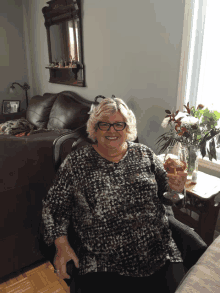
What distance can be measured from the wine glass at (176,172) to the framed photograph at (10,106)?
12.7 feet

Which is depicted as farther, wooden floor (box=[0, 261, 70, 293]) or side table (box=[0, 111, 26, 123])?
side table (box=[0, 111, 26, 123])

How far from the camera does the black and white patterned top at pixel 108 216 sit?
0.96 m

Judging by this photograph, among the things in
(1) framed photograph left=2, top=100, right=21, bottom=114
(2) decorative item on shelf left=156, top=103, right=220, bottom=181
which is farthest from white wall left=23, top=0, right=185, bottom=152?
(1) framed photograph left=2, top=100, right=21, bottom=114

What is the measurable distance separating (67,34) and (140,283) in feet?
9.60

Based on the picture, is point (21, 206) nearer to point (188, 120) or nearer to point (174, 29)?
point (188, 120)

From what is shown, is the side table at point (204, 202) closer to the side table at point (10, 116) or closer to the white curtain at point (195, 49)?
the white curtain at point (195, 49)

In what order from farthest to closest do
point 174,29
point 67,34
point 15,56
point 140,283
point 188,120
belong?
point 15,56, point 67,34, point 174,29, point 188,120, point 140,283

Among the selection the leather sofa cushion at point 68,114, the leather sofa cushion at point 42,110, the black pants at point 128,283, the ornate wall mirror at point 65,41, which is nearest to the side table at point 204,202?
the black pants at point 128,283

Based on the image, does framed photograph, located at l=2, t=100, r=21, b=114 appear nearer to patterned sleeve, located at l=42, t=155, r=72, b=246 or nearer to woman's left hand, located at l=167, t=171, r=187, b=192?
Result: patterned sleeve, located at l=42, t=155, r=72, b=246

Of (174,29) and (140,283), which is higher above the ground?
(174,29)

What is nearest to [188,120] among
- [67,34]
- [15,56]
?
[67,34]

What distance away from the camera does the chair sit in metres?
0.94

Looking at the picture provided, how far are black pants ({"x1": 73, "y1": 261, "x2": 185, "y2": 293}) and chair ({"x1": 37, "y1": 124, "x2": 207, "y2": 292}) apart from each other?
6 cm

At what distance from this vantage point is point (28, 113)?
11.6 feet
